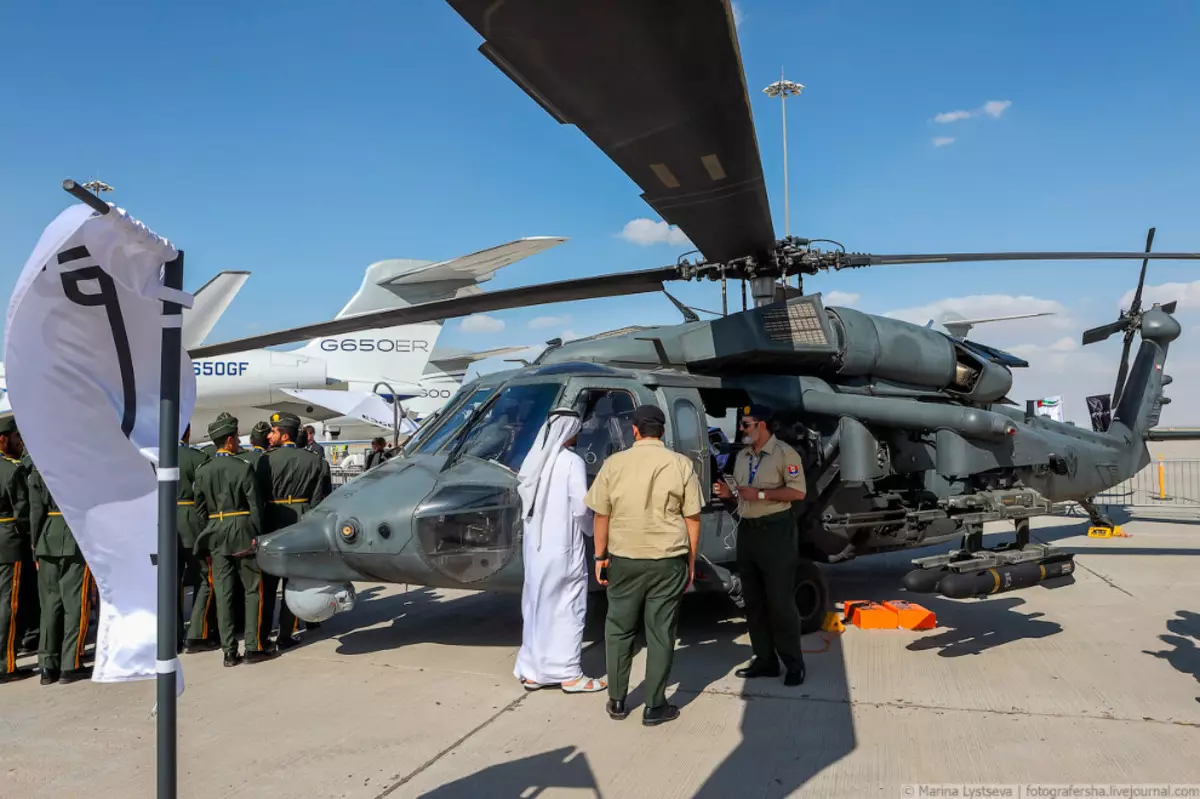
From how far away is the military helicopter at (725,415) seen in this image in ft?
16.4

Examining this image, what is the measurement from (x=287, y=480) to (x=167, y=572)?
4.62 meters

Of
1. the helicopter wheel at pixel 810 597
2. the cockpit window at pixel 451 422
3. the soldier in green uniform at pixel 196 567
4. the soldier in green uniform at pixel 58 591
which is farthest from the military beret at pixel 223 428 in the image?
the helicopter wheel at pixel 810 597

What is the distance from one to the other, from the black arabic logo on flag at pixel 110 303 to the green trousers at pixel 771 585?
12.1ft

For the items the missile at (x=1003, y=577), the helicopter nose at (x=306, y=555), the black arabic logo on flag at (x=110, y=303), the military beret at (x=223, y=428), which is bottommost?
the missile at (x=1003, y=577)

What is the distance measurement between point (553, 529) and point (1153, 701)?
358 cm

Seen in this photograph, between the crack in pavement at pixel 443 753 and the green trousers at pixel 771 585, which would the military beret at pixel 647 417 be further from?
the crack in pavement at pixel 443 753

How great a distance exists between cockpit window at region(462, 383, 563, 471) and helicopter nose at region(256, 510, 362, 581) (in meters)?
1.10

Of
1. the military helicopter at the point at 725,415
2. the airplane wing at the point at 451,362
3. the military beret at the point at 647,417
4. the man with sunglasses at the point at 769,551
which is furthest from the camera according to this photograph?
the airplane wing at the point at 451,362

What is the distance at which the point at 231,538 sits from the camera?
228 inches

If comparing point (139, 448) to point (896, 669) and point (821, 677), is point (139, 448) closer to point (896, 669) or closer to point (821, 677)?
point (821, 677)

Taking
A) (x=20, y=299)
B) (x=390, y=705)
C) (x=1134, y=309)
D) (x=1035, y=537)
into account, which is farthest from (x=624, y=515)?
(x=1035, y=537)

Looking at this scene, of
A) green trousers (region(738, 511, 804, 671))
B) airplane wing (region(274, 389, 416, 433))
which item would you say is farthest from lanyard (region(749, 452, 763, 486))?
airplane wing (region(274, 389, 416, 433))

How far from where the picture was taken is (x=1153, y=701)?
178 inches

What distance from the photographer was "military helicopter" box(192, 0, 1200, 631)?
500 cm
